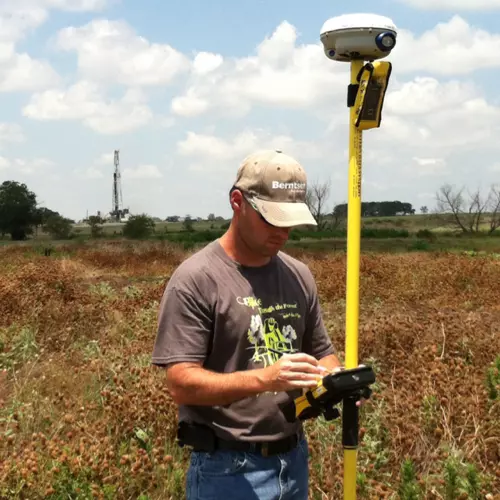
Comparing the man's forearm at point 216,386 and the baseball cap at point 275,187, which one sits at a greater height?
the baseball cap at point 275,187

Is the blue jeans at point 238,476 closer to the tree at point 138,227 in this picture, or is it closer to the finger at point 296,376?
the finger at point 296,376

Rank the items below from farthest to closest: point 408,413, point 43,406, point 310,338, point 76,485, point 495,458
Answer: point 43,406 < point 408,413 < point 495,458 < point 76,485 < point 310,338

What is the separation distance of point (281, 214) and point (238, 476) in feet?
2.68

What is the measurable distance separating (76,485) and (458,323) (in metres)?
4.32

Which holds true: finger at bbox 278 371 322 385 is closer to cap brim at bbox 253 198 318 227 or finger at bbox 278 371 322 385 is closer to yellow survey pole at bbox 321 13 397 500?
yellow survey pole at bbox 321 13 397 500

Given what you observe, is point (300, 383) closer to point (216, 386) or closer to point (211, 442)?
point (216, 386)

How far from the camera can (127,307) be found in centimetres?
891

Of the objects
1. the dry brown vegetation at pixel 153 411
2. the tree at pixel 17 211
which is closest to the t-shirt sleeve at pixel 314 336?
the dry brown vegetation at pixel 153 411

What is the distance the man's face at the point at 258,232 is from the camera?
207 cm

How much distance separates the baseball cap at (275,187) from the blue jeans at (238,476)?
742 mm

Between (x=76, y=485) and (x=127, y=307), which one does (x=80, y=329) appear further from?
(x=76, y=485)

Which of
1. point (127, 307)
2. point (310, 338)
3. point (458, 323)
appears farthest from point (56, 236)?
point (310, 338)

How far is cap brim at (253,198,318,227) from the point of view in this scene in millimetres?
2027

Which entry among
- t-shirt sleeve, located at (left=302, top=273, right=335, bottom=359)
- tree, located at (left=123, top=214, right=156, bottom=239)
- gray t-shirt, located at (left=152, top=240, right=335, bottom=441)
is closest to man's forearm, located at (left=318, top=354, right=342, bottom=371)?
t-shirt sleeve, located at (left=302, top=273, right=335, bottom=359)
